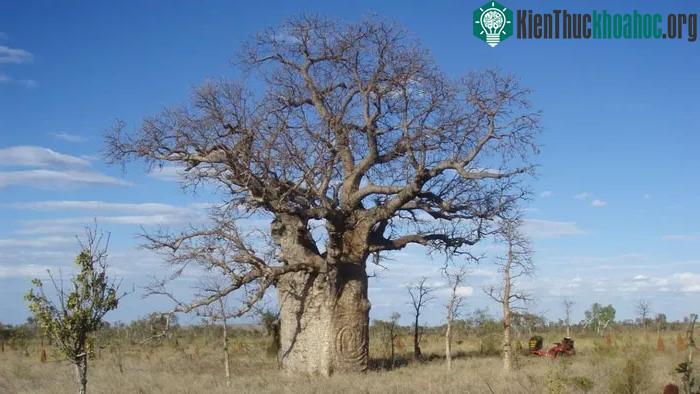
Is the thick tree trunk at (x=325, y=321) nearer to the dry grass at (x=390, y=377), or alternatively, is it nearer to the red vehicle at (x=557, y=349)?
the dry grass at (x=390, y=377)

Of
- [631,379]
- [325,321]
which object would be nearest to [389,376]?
[325,321]

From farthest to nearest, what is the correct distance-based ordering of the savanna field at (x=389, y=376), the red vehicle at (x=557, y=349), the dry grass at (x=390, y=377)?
the red vehicle at (x=557, y=349)
the savanna field at (x=389, y=376)
the dry grass at (x=390, y=377)

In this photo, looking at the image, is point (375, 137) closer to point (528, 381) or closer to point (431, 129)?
point (431, 129)

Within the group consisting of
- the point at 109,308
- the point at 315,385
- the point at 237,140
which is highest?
the point at 237,140

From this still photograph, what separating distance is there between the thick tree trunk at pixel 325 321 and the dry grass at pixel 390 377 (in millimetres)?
541

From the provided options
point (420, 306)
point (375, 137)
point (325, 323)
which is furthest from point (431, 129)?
point (420, 306)

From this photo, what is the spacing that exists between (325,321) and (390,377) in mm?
2077

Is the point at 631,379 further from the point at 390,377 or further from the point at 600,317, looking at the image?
the point at 600,317

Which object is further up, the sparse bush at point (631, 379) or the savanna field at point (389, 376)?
the sparse bush at point (631, 379)

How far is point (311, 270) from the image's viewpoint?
1911 centimetres

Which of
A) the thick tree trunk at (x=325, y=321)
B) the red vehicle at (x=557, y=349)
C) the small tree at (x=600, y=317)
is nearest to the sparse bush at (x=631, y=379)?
the thick tree trunk at (x=325, y=321)

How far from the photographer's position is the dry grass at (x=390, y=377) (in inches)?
551

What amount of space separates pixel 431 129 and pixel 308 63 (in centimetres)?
377

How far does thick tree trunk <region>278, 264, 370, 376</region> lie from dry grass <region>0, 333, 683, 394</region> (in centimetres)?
54
